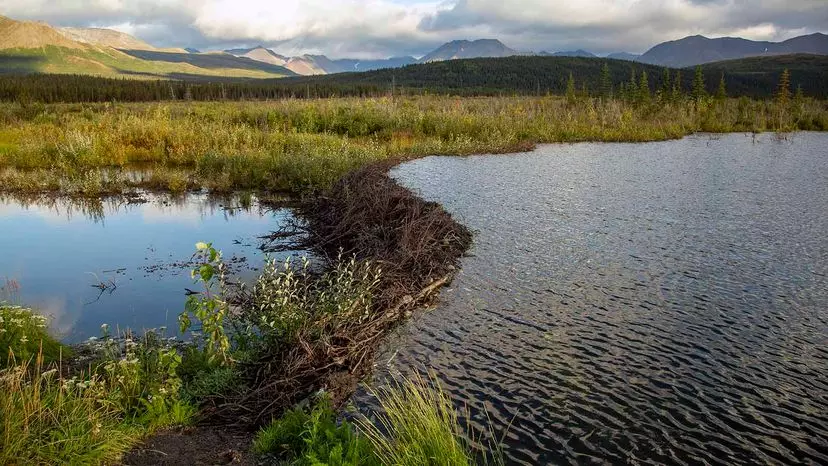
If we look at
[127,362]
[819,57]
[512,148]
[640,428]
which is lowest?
[640,428]

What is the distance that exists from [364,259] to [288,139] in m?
15.4

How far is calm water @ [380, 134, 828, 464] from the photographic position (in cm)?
447

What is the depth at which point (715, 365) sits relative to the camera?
17.8 ft

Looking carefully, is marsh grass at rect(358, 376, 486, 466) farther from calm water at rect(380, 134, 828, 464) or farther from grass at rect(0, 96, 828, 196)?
grass at rect(0, 96, 828, 196)

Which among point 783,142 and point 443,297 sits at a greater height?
point 783,142

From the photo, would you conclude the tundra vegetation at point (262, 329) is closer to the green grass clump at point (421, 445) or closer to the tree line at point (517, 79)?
the green grass clump at point (421, 445)

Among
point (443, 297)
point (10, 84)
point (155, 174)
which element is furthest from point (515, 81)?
point (443, 297)

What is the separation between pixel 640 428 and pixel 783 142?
23707 mm

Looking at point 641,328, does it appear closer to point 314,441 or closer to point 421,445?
point 421,445

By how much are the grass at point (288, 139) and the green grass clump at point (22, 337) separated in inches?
385

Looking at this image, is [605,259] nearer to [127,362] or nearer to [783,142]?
[127,362]

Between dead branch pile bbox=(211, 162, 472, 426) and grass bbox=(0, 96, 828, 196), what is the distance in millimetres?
4182

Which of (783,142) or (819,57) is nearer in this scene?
(783,142)

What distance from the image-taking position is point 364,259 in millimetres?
7531
